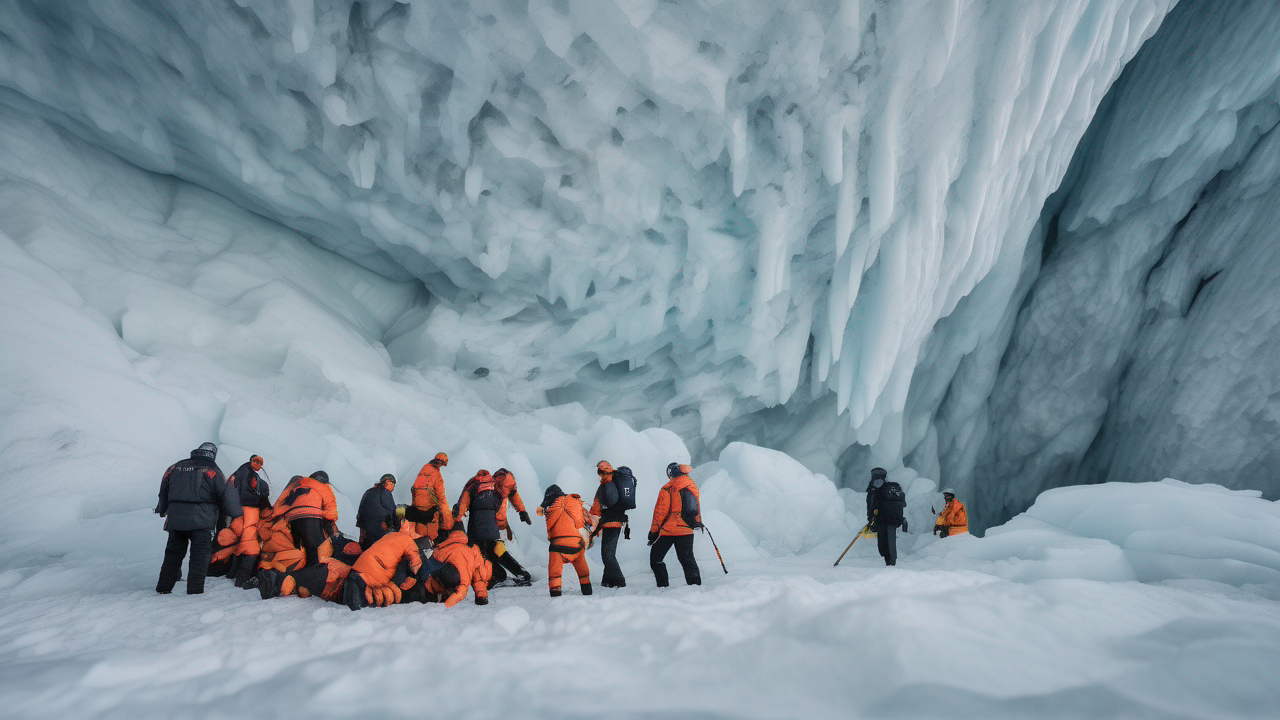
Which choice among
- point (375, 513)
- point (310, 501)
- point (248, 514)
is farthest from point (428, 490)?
point (248, 514)

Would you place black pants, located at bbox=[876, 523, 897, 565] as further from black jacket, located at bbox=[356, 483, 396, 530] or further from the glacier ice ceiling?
black jacket, located at bbox=[356, 483, 396, 530]

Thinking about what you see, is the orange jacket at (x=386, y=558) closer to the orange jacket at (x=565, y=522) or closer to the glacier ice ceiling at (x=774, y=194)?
the orange jacket at (x=565, y=522)

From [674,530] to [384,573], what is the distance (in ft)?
8.03

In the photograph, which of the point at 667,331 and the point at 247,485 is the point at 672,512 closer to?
the point at 247,485

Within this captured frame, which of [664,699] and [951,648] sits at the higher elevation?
[951,648]

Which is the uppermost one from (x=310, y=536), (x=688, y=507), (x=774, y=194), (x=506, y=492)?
(x=774, y=194)

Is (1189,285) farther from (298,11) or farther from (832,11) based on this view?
(298,11)

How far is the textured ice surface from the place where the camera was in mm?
7875

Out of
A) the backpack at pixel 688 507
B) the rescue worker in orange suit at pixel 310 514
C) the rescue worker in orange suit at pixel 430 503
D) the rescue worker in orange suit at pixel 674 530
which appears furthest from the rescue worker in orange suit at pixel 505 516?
the backpack at pixel 688 507

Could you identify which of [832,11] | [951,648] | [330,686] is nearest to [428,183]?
[832,11]

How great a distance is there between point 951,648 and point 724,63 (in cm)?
797

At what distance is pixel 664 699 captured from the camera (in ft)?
6.57

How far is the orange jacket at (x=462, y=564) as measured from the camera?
4.58 metres

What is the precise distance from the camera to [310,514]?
5.10 m
